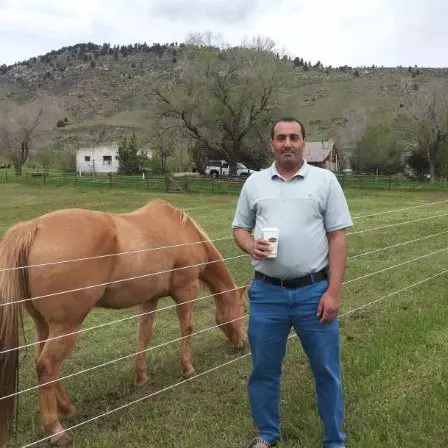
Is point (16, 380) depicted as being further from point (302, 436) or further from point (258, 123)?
point (258, 123)

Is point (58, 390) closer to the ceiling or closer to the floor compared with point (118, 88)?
closer to the floor

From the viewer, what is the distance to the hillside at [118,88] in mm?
106125

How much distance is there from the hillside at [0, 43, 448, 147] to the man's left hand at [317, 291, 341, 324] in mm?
61161

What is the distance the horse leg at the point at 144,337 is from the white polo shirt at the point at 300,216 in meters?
2.15

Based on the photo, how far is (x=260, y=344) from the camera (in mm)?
3260

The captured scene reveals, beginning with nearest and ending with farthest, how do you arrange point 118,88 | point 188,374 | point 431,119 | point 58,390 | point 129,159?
1. point 58,390
2. point 188,374
3. point 431,119
4. point 129,159
5. point 118,88

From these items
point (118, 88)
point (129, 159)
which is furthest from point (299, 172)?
point (118, 88)

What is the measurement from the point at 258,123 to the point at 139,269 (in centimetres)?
3352

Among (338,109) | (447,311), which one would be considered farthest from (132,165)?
(338,109)

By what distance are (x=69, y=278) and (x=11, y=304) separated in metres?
0.43

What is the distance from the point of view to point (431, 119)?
128 ft

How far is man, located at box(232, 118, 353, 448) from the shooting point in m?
3.11

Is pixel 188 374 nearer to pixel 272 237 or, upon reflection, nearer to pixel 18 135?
pixel 272 237

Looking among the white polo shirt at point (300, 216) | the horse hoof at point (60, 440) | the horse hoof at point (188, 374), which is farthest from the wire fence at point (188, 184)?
the white polo shirt at point (300, 216)
